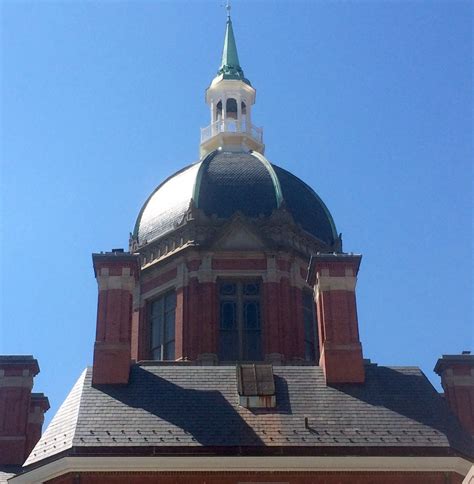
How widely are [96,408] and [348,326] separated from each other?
7545 millimetres

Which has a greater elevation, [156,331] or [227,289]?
[227,289]

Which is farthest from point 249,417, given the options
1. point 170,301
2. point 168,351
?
point 170,301

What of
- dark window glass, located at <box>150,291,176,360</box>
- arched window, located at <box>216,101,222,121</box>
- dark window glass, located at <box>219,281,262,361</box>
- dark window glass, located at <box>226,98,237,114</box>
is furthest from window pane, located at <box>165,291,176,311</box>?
dark window glass, located at <box>226,98,237,114</box>

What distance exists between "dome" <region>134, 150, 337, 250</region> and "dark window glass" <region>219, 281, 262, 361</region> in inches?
123

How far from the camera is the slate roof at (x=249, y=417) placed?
26.7 meters

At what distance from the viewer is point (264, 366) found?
3047 centimetres

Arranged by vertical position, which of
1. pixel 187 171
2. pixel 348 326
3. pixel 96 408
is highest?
pixel 187 171

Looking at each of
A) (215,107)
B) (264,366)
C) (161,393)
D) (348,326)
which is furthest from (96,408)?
(215,107)

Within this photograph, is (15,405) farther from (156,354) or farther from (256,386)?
(256,386)

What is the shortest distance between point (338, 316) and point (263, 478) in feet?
20.4

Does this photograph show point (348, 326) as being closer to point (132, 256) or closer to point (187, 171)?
point (132, 256)

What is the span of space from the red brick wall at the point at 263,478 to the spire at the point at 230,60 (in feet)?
85.9

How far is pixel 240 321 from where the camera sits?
124 feet

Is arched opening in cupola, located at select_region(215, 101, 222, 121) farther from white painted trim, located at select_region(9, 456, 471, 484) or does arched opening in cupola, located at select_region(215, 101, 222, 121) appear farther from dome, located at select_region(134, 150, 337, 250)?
white painted trim, located at select_region(9, 456, 471, 484)
